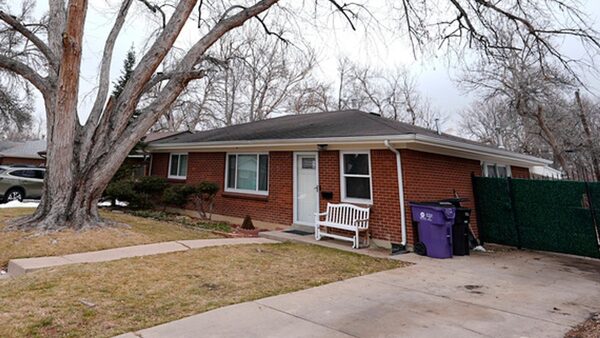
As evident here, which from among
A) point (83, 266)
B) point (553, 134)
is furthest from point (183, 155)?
point (553, 134)

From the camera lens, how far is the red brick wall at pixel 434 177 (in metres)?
7.50

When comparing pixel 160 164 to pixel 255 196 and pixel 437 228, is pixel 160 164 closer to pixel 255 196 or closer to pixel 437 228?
pixel 255 196

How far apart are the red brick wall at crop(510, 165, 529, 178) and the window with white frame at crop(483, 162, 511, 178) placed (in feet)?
1.99

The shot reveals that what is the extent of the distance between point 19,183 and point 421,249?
17527mm

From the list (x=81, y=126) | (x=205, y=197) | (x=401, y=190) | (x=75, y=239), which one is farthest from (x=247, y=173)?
(x=401, y=190)

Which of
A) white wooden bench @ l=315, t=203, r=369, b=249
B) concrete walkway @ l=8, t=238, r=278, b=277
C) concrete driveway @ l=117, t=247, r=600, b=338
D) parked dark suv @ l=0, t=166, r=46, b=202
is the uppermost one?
parked dark suv @ l=0, t=166, r=46, b=202

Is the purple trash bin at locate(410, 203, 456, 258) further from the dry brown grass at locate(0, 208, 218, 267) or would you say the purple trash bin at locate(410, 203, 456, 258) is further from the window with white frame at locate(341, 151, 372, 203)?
the dry brown grass at locate(0, 208, 218, 267)

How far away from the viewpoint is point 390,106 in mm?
31828

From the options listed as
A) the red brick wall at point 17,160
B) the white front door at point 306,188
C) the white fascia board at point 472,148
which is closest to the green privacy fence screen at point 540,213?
Result: the white fascia board at point 472,148

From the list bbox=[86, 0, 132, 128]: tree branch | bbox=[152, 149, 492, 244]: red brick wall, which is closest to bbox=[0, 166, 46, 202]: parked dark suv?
bbox=[86, 0, 132, 128]: tree branch

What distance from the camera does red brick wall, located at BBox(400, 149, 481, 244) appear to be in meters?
7.50

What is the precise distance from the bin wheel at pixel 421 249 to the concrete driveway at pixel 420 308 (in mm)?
1187

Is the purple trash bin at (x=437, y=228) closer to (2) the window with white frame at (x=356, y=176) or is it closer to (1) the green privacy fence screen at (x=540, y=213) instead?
(2) the window with white frame at (x=356, y=176)

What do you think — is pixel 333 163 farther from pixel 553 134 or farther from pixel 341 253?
pixel 553 134
